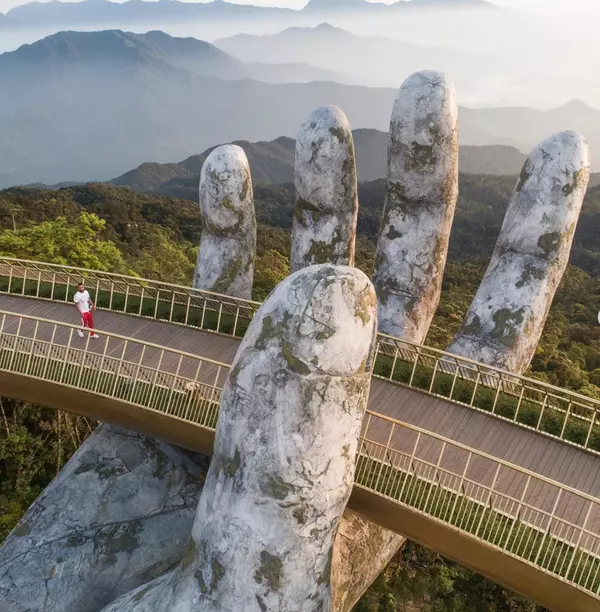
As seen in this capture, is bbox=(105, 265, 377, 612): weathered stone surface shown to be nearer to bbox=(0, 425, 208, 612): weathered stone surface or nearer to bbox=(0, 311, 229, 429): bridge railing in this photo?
bbox=(0, 311, 229, 429): bridge railing

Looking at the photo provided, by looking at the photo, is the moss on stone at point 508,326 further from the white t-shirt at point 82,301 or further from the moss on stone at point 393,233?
the white t-shirt at point 82,301

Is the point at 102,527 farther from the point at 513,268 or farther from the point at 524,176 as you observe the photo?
the point at 524,176

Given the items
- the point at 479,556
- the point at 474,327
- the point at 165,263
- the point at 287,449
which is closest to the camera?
the point at 287,449

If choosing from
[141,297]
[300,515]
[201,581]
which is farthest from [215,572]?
[141,297]

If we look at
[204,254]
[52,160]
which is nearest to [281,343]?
[204,254]

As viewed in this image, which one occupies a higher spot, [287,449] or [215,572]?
[287,449]

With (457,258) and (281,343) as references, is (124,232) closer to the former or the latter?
(457,258)
